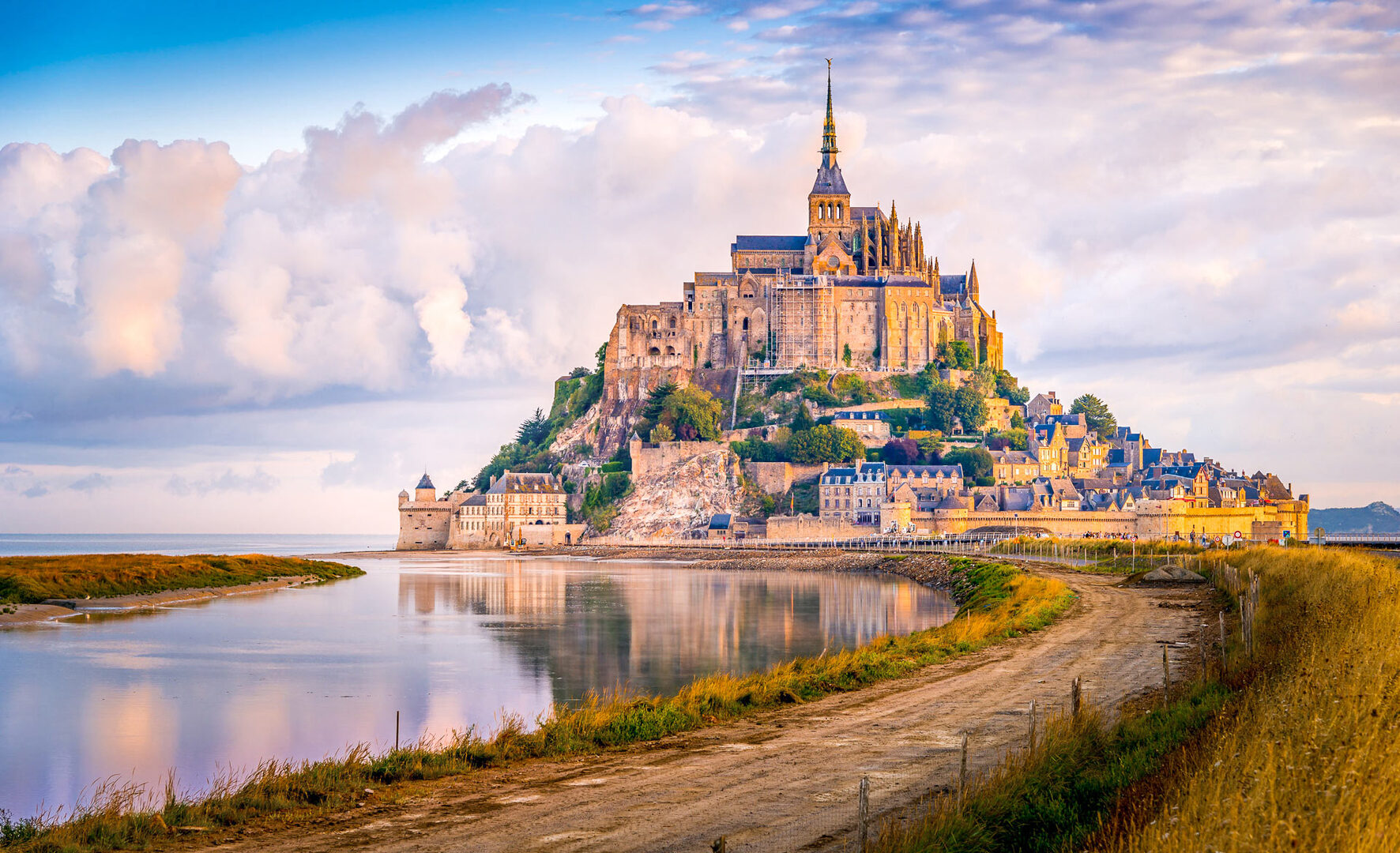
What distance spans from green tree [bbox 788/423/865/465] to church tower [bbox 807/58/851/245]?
85.6 ft

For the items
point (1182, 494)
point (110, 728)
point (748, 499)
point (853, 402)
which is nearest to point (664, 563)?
point (748, 499)

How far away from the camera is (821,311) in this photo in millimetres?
116188

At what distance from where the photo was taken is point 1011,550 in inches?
2815

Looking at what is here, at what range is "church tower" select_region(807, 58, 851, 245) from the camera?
412ft

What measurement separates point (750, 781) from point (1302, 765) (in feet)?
22.3

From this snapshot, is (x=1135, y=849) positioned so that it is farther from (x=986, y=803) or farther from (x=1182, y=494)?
(x=1182, y=494)

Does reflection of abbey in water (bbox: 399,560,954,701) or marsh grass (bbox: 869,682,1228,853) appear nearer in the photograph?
marsh grass (bbox: 869,682,1228,853)

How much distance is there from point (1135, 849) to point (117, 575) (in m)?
54.2

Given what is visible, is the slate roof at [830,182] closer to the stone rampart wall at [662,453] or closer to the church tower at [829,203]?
the church tower at [829,203]

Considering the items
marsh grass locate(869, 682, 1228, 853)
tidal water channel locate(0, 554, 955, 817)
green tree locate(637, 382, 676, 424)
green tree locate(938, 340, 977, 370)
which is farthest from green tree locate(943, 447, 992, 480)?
marsh grass locate(869, 682, 1228, 853)

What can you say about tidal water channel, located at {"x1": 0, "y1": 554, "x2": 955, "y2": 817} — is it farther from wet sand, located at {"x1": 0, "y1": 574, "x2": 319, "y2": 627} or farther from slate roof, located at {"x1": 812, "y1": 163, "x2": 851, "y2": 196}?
slate roof, located at {"x1": 812, "y1": 163, "x2": 851, "y2": 196}

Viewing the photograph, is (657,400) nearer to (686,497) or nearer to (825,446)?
(686,497)

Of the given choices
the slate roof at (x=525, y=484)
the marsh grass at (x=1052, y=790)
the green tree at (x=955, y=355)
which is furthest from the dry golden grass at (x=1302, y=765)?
the green tree at (x=955, y=355)

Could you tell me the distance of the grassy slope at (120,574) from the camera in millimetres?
47256
